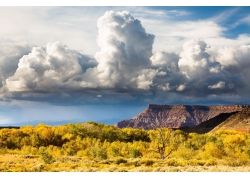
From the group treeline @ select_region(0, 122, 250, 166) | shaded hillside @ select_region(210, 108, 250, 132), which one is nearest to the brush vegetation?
treeline @ select_region(0, 122, 250, 166)

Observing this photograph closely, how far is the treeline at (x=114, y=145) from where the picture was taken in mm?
28356

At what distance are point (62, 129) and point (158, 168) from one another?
27.2 meters

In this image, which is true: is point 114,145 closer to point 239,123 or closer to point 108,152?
point 108,152

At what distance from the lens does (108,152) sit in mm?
32000

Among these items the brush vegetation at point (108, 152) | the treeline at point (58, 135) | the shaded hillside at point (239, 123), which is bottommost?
the brush vegetation at point (108, 152)

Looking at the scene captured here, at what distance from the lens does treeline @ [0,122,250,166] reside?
93.0 ft

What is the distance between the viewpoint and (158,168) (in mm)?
21344

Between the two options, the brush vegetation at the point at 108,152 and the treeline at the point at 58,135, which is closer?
the brush vegetation at the point at 108,152

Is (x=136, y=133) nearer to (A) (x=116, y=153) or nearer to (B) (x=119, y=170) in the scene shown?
(A) (x=116, y=153)

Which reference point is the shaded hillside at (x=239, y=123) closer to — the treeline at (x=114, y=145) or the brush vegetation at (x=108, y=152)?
the treeline at (x=114, y=145)

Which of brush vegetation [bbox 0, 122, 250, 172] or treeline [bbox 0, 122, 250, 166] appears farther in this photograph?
treeline [bbox 0, 122, 250, 166]

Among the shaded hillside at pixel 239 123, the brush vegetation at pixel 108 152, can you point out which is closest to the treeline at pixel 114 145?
the brush vegetation at pixel 108 152

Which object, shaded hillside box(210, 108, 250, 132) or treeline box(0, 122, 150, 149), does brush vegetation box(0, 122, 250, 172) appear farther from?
shaded hillside box(210, 108, 250, 132)
